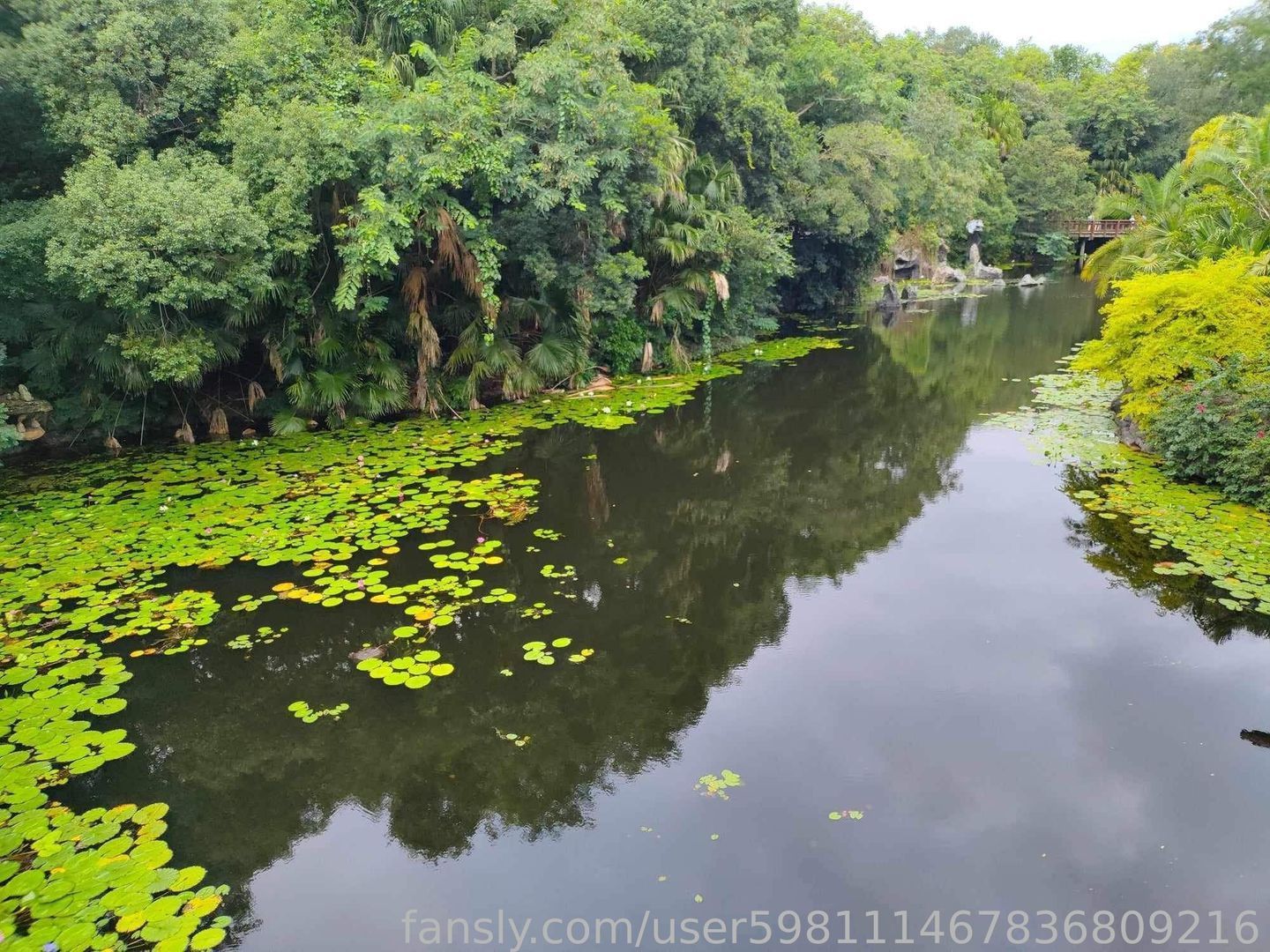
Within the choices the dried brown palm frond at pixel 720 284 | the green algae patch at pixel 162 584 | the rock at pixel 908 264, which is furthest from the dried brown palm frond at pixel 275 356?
the rock at pixel 908 264

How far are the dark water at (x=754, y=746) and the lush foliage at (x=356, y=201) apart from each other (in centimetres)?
530

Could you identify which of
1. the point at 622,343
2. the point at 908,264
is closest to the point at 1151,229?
the point at 622,343

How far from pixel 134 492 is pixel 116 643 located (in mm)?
3837

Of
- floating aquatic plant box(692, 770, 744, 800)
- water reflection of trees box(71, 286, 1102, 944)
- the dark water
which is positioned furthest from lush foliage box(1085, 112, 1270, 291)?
floating aquatic plant box(692, 770, 744, 800)

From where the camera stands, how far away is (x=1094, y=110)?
4312cm

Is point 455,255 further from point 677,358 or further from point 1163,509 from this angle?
point 1163,509

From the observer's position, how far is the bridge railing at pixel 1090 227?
136 ft

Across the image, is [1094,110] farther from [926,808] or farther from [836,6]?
[926,808]

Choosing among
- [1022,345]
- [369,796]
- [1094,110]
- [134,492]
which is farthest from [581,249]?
[1094,110]

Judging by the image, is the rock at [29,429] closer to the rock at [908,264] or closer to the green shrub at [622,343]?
the green shrub at [622,343]

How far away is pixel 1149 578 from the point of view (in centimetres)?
730

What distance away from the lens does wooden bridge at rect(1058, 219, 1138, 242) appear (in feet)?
136

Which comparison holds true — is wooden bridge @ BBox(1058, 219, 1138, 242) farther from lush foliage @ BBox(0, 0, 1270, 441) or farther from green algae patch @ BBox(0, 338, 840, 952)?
green algae patch @ BBox(0, 338, 840, 952)

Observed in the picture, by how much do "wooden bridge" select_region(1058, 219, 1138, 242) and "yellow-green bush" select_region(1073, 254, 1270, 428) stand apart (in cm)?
3515
